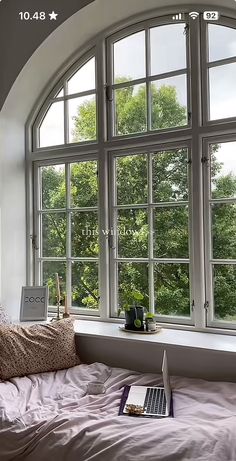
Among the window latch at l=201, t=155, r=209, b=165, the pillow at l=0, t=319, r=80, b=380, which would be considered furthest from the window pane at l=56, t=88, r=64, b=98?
the pillow at l=0, t=319, r=80, b=380

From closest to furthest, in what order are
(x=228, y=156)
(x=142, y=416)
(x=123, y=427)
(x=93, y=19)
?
(x=123, y=427), (x=142, y=416), (x=228, y=156), (x=93, y=19)

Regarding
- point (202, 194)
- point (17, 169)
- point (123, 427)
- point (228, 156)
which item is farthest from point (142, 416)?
point (17, 169)

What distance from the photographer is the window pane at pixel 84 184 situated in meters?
2.79

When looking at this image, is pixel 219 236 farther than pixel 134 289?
No

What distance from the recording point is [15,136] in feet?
9.74

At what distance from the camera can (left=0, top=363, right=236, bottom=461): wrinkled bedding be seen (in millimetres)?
1419

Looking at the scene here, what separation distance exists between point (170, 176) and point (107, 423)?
4.87ft

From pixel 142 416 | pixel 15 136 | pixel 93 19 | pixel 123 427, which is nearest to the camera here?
pixel 123 427

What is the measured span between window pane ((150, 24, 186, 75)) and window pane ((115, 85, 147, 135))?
6.6 inches

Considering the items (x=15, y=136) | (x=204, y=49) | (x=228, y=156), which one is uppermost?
(x=204, y=49)

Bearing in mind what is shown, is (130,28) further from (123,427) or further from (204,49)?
(123,427)

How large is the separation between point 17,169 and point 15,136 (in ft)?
0.80

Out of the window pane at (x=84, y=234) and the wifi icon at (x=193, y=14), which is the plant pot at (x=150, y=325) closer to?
the window pane at (x=84, y=234)

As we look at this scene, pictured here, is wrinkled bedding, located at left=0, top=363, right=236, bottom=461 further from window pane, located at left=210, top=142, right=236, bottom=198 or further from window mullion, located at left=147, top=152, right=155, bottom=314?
window pane, located at left=210, top=142, right=236, bottom=198
